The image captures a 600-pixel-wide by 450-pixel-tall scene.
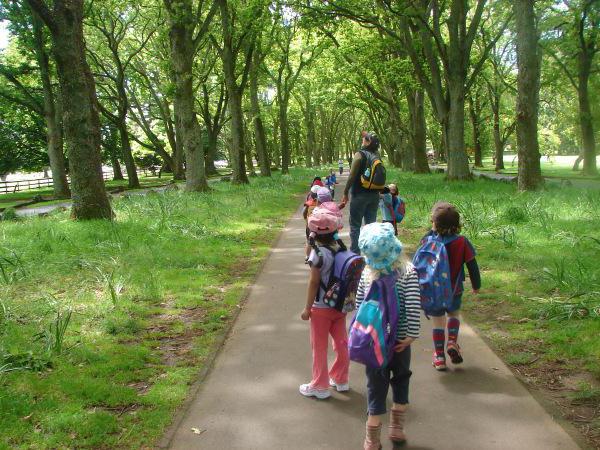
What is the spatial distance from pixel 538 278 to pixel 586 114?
25902mm

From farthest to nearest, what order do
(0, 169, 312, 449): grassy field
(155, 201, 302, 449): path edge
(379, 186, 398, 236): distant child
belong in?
(379, 186, 398, 236): distant child → (0, 169, 312, 449): grassy field → (155, 201, 302, 449): path edge

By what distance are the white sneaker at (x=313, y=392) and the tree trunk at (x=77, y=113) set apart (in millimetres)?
8694

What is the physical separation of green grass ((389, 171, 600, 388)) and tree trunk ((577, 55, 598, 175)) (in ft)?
59.7

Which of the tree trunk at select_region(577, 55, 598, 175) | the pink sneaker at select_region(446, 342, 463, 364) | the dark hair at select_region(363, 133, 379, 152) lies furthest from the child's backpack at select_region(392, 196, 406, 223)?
the tree trunk at select_region(577, 55, 598, 175)

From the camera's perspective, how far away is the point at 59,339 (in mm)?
4625

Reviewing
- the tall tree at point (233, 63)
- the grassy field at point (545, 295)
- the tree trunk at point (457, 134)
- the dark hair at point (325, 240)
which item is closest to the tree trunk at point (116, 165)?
the tall tree at point (233, 63)

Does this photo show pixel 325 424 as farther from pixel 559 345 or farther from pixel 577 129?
pixel 577 129

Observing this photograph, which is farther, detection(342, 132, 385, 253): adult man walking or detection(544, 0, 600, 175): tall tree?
detection(544, 0, 600, 175): tall tree

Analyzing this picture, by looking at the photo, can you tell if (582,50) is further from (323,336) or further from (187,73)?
(323,336)

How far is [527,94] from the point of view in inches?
532

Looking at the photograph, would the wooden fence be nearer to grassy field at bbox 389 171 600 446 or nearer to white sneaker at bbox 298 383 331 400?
grassy field at bbox 389 171 600 446

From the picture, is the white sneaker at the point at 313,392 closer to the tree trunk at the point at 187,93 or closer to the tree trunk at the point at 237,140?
the tree trunk at the point at 187,93

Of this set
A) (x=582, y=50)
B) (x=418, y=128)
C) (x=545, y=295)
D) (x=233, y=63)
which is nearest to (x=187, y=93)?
(x=233, y=63)

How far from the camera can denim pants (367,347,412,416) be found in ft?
10.4
